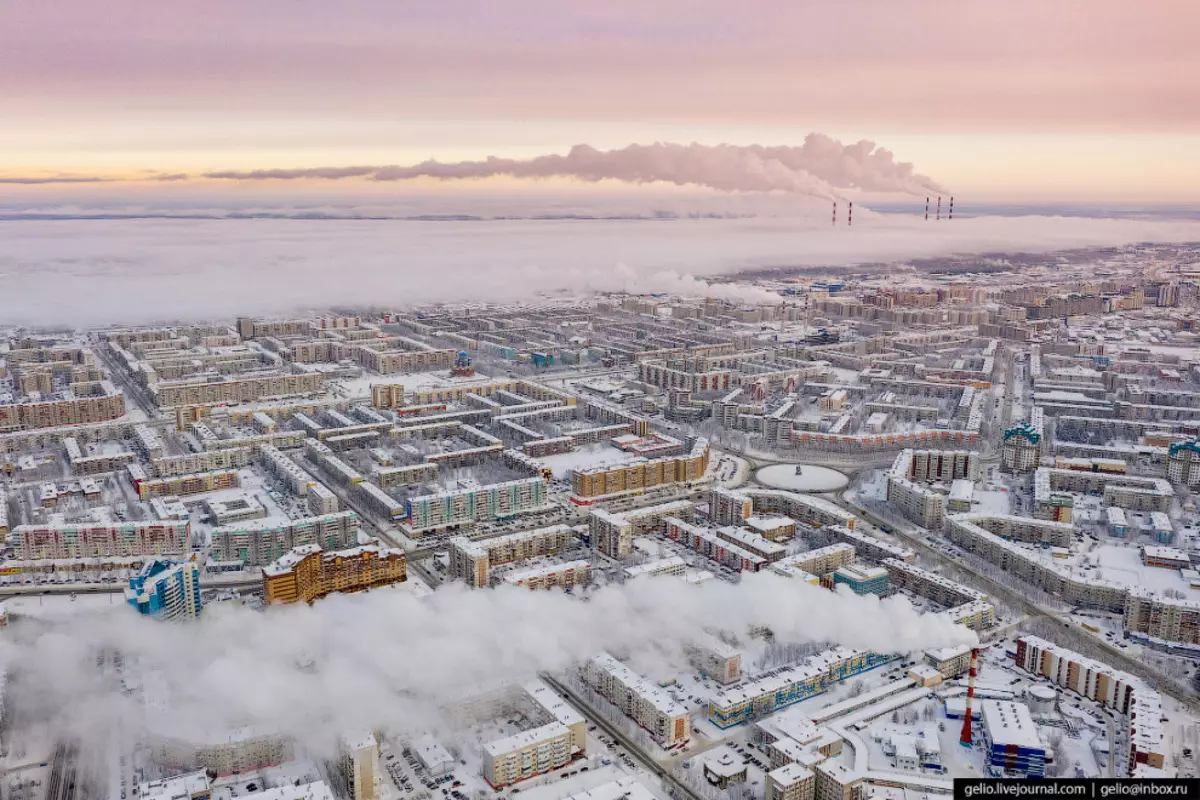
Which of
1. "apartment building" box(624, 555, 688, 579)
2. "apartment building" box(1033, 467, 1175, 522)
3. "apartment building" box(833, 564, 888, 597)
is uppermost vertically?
"apartment building" box(1033, 467, 1175, 522)

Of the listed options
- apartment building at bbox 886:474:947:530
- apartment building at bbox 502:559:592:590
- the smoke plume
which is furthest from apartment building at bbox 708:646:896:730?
apartment building at bbox 886:474:947:530

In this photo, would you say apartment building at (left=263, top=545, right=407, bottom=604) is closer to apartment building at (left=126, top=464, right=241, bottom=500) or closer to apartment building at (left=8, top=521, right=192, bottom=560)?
apartment building at (left=8, top=521, right=192, bottom=560)

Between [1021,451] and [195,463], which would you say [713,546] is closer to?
[1021,451]

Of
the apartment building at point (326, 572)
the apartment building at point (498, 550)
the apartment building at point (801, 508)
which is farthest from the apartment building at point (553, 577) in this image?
the apartment building at point (801, 508)

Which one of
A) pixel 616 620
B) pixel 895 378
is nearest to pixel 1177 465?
pixel 895 378

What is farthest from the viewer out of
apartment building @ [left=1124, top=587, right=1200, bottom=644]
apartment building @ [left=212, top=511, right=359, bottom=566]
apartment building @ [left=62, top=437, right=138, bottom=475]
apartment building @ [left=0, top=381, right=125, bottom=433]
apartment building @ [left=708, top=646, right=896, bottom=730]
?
apartment building @ [left=0, top=381, right=125, bottom=433]

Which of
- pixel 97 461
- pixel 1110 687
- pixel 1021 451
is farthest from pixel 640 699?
pixel 97 461

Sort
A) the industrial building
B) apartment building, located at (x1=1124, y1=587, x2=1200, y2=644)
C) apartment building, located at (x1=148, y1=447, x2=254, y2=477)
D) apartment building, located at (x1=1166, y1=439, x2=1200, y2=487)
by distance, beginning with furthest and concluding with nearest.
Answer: apartment building, located at (x1=1166, y1=439, x2=1200, y2=487)
apartment building, located at (x1=148, y1=447, x2=254, y2=477)
apartment building, located at (x1=1124, y1=587, x2=1200, y2=644)
the industrial building

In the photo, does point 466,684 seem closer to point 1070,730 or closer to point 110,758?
point 110,758
